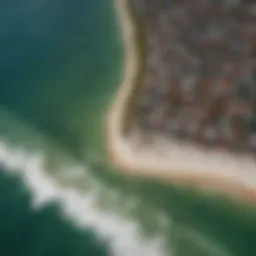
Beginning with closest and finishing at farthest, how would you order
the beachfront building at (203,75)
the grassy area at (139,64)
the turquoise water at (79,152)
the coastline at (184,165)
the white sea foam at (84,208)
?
the white sea foam at (84,208) → the turquoise water at (79,152) → the coastline at (184,165) → the beachfront building at (203,75) → the grassy area at (139,64)

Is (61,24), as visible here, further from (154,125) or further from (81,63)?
(154,125)

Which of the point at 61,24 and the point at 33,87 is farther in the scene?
the point at 61,24

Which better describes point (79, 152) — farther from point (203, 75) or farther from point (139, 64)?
point (203, 75)

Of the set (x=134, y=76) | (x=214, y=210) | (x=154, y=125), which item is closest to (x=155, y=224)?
(x=214, y=210)

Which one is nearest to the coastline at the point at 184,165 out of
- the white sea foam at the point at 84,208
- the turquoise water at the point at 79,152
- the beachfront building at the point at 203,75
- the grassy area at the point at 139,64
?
the grassy area at the point at 139,64

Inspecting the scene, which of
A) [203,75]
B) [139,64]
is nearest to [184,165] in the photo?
[203,75]

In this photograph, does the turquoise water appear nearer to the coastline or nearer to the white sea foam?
the white sea foam

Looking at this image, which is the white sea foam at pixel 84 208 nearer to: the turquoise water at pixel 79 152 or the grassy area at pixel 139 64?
the turquoise water at pixel 79 152
